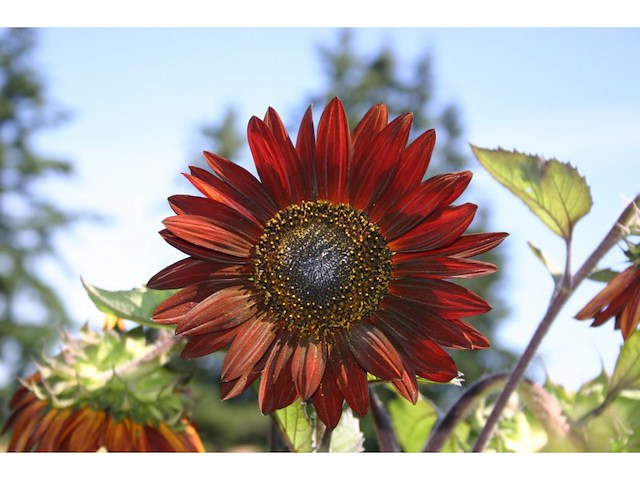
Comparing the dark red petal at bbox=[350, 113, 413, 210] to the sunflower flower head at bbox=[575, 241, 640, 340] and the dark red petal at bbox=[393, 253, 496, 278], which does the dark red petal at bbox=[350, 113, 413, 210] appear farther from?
the sunflower flower head at bbox=[575, 241, 640, 340]

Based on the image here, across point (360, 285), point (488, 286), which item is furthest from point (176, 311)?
point (488, 286)

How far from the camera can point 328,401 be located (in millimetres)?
374

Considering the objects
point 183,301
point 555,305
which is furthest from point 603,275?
point 183,301

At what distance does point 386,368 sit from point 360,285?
0.05 m

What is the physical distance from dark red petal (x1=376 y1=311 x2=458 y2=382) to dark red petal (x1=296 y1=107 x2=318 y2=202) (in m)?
0.07

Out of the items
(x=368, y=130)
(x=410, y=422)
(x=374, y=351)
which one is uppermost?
(x=368, y=130)

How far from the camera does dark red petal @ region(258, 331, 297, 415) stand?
0.37 metres

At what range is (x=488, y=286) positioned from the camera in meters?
9.20

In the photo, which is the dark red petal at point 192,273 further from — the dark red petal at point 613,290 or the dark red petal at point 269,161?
the dark red petal at point 613,290

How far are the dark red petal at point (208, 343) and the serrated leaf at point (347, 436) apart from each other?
0.15 meters

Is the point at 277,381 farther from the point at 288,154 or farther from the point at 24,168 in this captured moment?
the point at 24,168

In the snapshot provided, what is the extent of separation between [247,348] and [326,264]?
56mm

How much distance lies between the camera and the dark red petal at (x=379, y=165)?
38 cm
